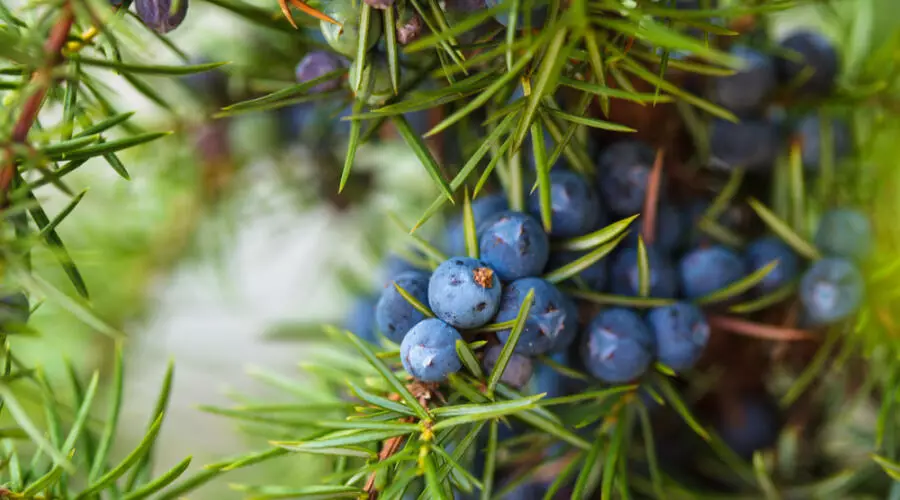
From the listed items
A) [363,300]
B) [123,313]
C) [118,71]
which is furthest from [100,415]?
[118,71]

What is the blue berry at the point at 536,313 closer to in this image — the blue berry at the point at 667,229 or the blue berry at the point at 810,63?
the blue berry at the point at 667,229

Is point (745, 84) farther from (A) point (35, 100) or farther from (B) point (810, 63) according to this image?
(A) point (35, 100)

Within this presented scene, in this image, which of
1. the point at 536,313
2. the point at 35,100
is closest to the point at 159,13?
the point at 35,100

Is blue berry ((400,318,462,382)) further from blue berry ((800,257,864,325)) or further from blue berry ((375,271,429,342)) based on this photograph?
blue berry ((800,257,864,325))

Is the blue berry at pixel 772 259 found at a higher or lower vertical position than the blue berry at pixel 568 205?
lower

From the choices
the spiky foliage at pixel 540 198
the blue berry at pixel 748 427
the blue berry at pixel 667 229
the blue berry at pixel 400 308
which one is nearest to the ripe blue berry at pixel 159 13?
the spiky foliage at pixel 540 198

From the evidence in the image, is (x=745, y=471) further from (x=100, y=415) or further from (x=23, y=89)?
(x=100, y=415)
